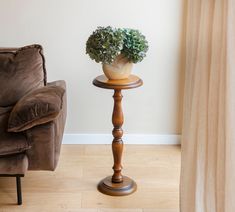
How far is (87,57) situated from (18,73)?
683 mm

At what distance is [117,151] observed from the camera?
2535mm

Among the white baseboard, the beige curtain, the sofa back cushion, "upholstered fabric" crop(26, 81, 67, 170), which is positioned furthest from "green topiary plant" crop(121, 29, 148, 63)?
the white baseboard

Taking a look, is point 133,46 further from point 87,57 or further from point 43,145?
point 87,57

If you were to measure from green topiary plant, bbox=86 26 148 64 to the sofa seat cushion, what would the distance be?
0.72 m

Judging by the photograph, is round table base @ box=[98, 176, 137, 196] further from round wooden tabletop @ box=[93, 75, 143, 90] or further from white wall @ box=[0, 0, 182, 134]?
white wall @ box=[0, 0, 182, 134]

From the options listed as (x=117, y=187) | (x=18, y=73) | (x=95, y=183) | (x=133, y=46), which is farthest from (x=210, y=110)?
(x=18, y=73)

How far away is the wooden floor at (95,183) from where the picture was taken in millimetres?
2381

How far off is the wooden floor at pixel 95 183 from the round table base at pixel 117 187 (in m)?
0.04

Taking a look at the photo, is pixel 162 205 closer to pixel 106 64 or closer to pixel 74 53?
pixel 106 64

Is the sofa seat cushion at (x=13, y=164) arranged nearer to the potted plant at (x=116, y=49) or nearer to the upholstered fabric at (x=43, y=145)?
the upholstered fabric at (x=43, y=145)

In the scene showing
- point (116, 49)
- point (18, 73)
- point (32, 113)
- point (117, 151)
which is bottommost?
point (117, 151)

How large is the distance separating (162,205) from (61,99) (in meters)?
0.90

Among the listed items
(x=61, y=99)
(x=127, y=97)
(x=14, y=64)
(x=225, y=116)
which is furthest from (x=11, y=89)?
(x=225, y=116)

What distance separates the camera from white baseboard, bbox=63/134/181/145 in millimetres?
3312
